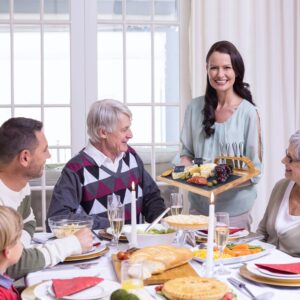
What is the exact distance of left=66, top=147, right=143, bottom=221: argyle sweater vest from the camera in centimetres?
280

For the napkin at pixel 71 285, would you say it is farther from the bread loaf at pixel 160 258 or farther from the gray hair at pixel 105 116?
the gray hair at pixel 105 116

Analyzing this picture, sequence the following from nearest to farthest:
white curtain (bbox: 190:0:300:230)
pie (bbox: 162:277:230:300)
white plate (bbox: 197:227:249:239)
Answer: pie (bbox: 162:277:230:300) → white plate (bbox: 197:227:249:239) → white curtain (bbox: 190:0:300:230)

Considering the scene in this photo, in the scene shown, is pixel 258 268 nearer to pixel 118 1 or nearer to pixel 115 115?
pixel 115 115

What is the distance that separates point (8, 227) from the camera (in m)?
1.68

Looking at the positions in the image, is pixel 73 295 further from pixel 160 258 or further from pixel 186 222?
pixel 186 222

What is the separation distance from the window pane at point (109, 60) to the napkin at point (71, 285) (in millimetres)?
2802

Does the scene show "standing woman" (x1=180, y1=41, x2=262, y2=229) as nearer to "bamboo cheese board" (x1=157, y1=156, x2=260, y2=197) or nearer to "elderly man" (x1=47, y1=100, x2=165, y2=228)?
"bamboo cheese board" (x1=157, y1=156, x2=260, y2=197)

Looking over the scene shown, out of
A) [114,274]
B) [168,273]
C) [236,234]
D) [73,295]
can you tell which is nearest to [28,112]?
[236,234]

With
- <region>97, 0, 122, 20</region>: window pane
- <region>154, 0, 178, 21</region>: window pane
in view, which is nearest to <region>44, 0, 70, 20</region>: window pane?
<region>97, 0, 122, 20</region>: window pane

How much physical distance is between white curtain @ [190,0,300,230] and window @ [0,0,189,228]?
183mm

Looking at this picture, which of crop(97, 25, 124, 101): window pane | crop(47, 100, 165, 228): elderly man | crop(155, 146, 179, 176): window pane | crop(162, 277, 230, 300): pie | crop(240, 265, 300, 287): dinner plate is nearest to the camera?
crop(162, 277, 230, 300): pie

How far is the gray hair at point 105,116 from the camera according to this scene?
9.44 feet

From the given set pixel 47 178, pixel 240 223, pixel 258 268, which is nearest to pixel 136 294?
pixel 258 268

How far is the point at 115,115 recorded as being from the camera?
2883mm
